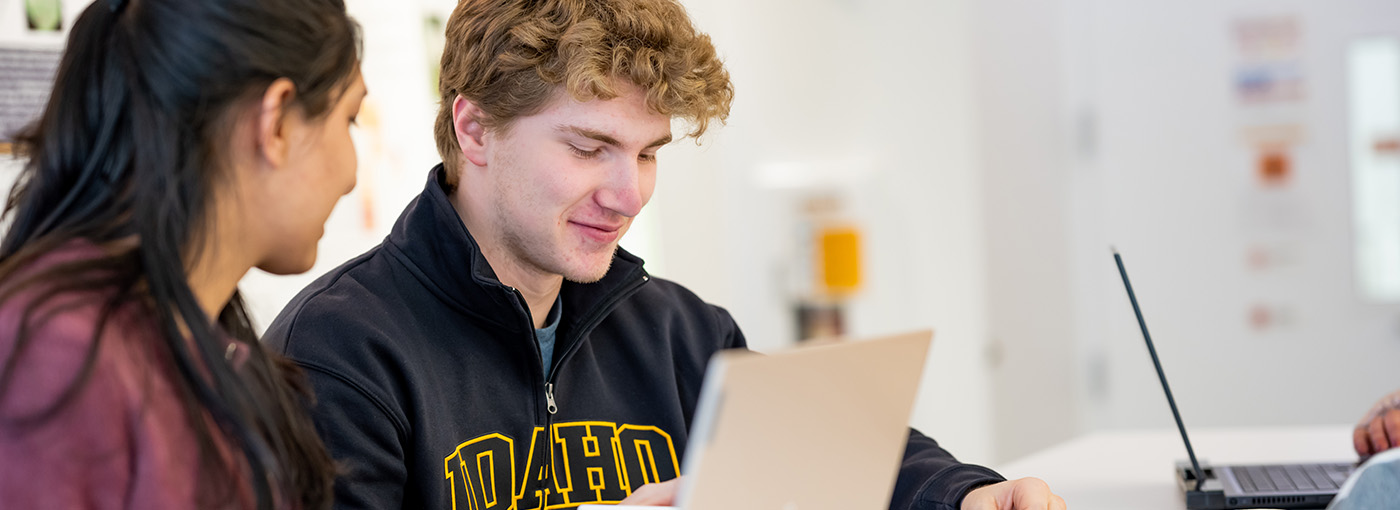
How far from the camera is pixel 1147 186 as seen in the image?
11.3 feet

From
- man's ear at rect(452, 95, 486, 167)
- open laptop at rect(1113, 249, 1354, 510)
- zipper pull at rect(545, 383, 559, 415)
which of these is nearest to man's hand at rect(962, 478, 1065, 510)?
open laptop at rect(1113, 249, 1354, 510)

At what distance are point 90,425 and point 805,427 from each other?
0.48m

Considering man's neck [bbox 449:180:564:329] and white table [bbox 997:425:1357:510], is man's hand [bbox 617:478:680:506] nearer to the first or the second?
man's neck [bbox 449:180:564:329]

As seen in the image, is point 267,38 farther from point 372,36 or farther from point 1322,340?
point 1322,340

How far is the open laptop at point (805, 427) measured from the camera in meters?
0.80

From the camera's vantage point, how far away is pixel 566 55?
4.46 feet

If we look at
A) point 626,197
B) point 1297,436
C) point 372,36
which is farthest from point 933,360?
point 626,197

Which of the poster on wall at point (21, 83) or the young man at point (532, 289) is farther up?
the poster on wall at point (21, 83)

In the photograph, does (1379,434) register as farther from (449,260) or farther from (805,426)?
(449,260)

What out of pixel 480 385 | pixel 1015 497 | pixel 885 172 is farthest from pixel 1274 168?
pixel 480 385

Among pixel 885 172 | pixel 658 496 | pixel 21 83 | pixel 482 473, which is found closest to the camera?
pixel 658 496

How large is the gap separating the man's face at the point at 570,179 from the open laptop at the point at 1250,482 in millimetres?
585

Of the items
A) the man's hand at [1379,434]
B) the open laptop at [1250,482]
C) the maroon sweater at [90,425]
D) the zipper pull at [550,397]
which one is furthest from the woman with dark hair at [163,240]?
the man's hand at [1379,434]

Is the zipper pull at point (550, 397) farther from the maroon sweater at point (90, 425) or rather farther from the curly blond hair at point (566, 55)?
the maroon sweater at point (90, 425)
